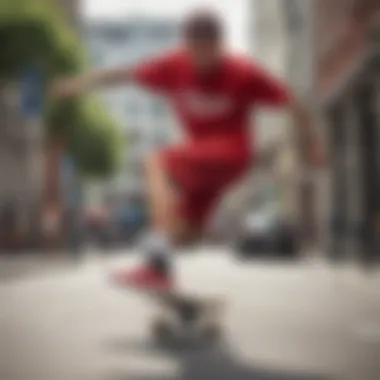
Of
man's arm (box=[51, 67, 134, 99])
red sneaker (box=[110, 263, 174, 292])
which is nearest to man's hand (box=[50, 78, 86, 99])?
man's arm (box=[51, 67, 134, 99])

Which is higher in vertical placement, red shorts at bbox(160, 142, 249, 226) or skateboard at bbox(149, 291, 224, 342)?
red shorts at bbox(160, 142, 249, 226)

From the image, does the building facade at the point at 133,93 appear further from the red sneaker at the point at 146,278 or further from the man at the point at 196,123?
the red sneaker at the point at 146,278

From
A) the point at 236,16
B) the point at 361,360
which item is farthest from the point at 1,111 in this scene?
the point at 361,360

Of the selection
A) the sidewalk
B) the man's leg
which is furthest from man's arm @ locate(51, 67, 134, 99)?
the sidewalk

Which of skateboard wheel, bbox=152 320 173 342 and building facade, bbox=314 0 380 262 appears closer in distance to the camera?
building facade, bbox=314 0 380 262

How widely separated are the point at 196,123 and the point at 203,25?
0.13 m

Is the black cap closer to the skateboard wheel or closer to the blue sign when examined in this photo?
the blue sign

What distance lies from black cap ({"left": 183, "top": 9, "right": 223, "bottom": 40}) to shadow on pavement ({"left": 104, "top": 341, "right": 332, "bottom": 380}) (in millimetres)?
416

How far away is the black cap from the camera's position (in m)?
1.09

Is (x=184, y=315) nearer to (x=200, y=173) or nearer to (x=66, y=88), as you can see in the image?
(x=200, y=173)

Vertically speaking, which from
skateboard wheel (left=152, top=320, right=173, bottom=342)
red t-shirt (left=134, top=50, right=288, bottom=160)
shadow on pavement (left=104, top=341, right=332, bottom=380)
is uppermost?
red t-shirt (left=134, top=50, right=288, bottom=160)

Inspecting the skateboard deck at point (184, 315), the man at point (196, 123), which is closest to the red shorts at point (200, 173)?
the man at point (196, 123)

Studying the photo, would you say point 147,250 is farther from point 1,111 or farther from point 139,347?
point 1,111

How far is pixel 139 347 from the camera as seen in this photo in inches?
45.1
